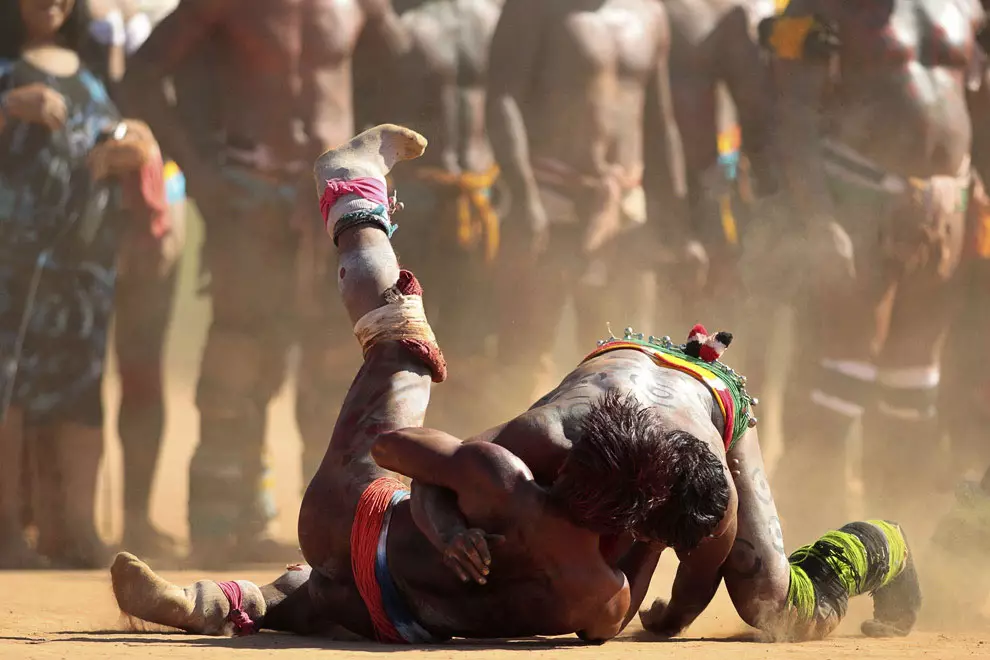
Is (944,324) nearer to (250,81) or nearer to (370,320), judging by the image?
(250,81)

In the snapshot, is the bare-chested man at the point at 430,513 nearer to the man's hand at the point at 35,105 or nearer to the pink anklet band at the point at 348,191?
the pink anklet band at the point at 348,191

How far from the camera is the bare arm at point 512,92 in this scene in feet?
27.5

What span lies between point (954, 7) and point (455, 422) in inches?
128

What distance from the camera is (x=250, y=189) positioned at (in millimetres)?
7801

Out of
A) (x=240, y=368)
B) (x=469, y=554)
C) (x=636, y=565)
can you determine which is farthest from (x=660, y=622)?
(x=240, y=368)

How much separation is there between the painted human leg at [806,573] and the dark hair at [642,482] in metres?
0.70

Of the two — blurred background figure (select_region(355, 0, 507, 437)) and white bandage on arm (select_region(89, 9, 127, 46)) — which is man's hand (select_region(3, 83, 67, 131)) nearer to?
white bandage on arm (select_region(89, 9, 127, 46))

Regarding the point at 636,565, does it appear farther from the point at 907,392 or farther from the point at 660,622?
the point at 907,392

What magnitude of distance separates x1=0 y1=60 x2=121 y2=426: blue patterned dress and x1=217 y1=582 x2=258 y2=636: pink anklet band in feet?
10.5

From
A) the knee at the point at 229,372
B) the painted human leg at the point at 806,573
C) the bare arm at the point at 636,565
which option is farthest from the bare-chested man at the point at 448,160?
the bare arm at the point at 636,565

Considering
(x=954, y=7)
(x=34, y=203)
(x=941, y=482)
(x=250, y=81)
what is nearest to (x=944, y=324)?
(x=941, y=482)

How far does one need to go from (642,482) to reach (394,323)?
39.6 inches

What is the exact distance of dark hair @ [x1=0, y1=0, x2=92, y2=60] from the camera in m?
7.38

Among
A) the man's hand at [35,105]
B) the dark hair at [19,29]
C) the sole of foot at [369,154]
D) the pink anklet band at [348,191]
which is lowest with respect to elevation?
→ the pink anklet band at [348,191]
